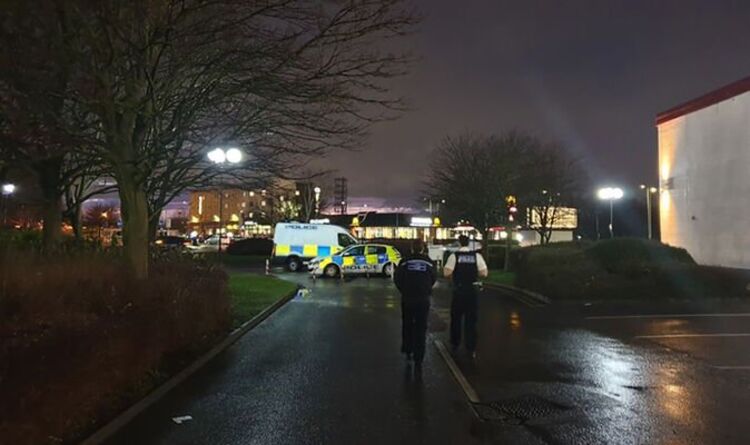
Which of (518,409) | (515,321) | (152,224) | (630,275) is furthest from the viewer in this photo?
(152,224)

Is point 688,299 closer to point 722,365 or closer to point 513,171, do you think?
point 722,365

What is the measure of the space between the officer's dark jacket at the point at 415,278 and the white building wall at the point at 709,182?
19713 mm

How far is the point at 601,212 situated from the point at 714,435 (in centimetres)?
6496

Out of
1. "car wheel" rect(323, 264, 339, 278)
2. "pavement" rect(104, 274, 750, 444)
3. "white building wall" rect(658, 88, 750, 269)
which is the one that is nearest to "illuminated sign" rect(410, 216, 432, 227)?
"car wheel" rect(323, 264, 339, 278)

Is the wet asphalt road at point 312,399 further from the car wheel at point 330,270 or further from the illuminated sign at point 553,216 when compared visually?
the illuminated sign at point 553,216

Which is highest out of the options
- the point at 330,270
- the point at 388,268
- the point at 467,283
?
the point at 467,283

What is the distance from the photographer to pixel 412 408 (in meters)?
6.82

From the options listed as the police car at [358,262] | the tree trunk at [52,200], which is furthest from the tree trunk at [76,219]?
the police car at [358,262]

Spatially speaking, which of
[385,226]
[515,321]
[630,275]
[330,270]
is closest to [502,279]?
[330,270]

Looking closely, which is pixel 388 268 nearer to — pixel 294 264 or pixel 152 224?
pixel 294 264

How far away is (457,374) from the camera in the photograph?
8.48 meters

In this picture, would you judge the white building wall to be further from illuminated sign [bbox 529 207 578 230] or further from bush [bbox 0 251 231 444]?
bush [bbox 0 251 231 444]

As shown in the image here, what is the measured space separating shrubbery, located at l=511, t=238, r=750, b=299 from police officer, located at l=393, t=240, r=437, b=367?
9615 millimetres

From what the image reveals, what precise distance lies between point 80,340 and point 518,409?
407 cm
